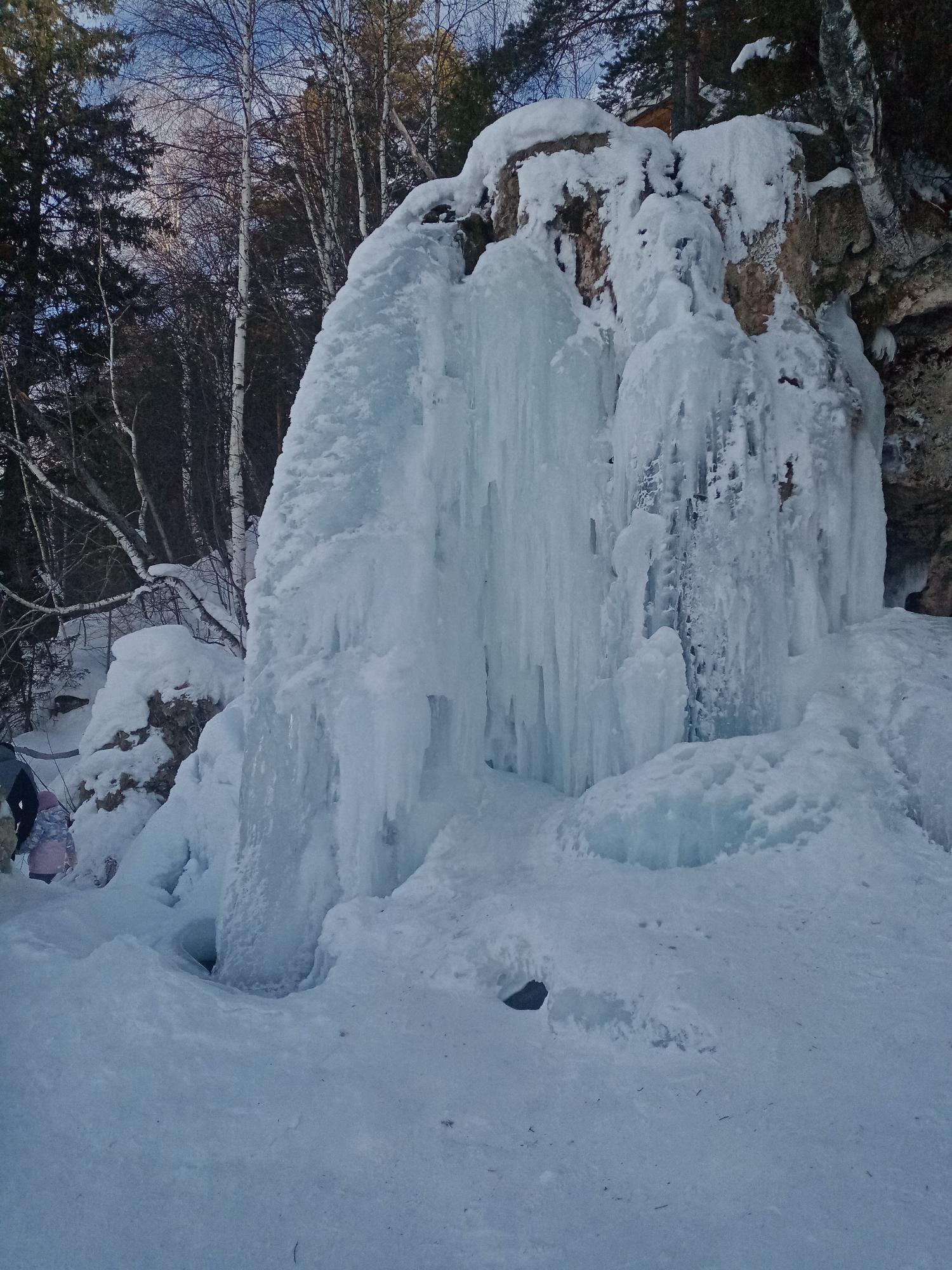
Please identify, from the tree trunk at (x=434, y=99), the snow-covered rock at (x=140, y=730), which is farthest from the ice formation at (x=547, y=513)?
the tree trunk at (x=434, y=99)

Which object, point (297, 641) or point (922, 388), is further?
point (922, 388)

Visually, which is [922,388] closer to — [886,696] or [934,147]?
[934,147]

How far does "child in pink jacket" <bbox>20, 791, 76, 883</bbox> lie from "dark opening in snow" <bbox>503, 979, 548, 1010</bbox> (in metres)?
5.36

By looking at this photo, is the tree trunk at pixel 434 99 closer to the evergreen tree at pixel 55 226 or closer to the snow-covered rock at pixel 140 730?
the evergreen tree at pixel 55 226

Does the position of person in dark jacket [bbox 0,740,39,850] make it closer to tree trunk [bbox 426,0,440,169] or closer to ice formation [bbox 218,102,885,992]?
ice formation [bbox 218,102,885,992]

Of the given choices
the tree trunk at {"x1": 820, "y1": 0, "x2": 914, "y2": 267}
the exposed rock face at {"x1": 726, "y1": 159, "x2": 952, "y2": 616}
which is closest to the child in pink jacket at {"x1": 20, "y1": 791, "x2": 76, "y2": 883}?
the exposed rock face at {"x1": 726, "y1": 159, "x2": 952, "y2": 616}

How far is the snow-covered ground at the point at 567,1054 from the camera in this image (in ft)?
7.25

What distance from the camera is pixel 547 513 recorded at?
4.80 metres

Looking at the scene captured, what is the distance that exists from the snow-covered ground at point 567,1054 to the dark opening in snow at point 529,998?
0.40 feet

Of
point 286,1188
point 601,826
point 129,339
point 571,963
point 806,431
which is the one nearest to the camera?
point 286,1188

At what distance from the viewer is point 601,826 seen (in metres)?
4.01

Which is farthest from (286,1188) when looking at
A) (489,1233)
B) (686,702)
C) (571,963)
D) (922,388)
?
(922,388)

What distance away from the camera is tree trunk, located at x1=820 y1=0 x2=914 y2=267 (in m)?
4.92

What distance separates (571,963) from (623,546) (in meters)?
2.30
